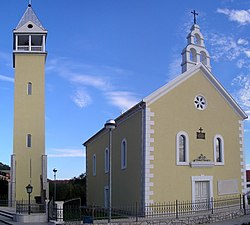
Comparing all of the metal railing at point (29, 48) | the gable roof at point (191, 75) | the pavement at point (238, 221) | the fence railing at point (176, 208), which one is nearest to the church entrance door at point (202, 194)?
the fence railing at point (176, 208)

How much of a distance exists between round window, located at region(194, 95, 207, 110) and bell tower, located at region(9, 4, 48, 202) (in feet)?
58.6

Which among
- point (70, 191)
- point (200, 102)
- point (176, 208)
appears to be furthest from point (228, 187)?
point (70, 191)

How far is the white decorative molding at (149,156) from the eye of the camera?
2444 cm

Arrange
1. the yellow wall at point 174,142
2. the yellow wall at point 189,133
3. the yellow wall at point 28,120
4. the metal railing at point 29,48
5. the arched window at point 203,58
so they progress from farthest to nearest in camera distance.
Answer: the metal railing at point 29,48, the yellow wall at point 28,120, the arched window at point 203,58, the yellow wall at point 189,133, the yellow wall at point 174,142

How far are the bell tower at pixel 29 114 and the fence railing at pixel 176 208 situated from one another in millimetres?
14205

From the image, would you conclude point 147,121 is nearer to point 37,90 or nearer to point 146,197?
point 146,197

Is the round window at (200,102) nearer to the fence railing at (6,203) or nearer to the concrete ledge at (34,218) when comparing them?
the concrete ledge at (34,218)

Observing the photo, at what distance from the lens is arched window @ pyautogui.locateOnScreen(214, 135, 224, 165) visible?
27359 millimetres

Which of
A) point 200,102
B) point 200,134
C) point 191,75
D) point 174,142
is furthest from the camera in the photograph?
point 200,102

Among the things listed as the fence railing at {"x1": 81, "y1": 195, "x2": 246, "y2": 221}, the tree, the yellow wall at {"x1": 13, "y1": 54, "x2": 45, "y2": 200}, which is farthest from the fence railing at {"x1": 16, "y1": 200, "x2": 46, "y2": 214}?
the tree

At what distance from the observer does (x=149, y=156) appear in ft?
81.3

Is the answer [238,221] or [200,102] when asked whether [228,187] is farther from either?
[200,102]

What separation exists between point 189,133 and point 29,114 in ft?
62.4

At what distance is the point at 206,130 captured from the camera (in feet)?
89.0
